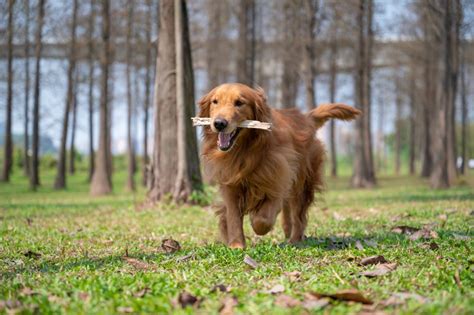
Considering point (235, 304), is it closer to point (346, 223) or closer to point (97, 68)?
point (346, 223)

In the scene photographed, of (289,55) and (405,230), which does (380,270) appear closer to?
(405,230)

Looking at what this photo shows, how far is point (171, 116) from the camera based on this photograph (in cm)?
1209

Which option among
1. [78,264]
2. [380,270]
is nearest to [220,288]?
[380,270]

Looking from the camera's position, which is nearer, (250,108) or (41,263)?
(41,263)

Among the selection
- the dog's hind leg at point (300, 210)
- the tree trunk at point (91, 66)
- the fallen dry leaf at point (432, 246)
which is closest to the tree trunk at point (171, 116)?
the dog's hind leg at point (300, 210)

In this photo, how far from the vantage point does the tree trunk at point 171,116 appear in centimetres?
1177

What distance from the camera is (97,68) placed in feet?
95.2

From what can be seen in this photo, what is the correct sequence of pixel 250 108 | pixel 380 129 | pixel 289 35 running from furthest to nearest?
pixel 380 129 < pixel 289 35 < pixel 250 108

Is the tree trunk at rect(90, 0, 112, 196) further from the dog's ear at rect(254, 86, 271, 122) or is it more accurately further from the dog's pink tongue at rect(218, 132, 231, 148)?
the dog's pink tongue at rect(218, 132, 231, 148)

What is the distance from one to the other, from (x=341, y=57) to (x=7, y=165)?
18.8m

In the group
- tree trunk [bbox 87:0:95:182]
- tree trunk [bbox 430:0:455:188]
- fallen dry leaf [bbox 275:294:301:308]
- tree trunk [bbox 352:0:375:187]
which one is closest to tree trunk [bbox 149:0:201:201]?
fallen dry leaf [bbox 275:294:301:308]

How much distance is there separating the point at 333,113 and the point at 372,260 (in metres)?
3.34

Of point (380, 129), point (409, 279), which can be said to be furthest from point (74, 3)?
point (380, 129)

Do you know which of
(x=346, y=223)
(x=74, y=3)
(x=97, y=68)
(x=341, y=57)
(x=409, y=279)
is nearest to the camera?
(x=409, y=279)
